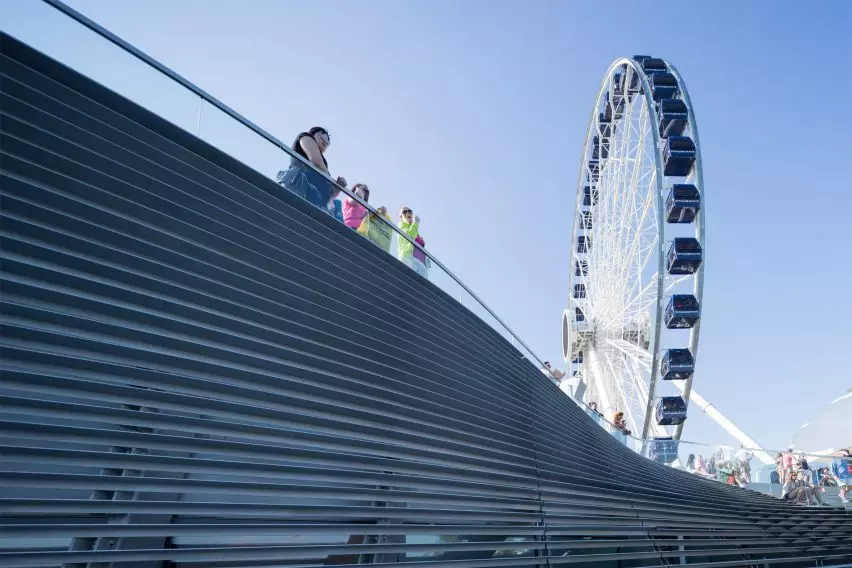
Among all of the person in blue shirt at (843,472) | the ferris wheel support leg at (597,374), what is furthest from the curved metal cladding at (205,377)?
the ferris wheel support leg at (597,374)

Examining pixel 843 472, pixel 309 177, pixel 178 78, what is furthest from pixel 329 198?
pixel 843 472

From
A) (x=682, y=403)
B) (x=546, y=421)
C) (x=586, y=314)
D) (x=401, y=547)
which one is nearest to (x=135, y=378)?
(x=401, y=547)

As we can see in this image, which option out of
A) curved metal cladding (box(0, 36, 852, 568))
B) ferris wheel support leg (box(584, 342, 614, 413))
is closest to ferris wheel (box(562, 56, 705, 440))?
ferris wheel support leg (box(584, 342, 614, 413))

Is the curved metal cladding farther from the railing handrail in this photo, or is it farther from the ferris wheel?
the ferris wheel

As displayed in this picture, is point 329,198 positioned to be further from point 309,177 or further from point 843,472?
point 843,472

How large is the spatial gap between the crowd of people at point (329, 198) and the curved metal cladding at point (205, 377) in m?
0.17

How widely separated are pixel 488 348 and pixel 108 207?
150 inches

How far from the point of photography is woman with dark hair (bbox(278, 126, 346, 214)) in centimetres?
386

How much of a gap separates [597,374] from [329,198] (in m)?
18.3

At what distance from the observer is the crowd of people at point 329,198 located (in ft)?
12.9

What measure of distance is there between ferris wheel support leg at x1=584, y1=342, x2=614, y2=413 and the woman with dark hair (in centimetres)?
1691

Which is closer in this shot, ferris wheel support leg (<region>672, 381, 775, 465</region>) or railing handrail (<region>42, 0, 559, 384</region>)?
railing handrail (<region>42, 0, 559, 384</region>)

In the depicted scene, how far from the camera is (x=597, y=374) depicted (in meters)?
20.5

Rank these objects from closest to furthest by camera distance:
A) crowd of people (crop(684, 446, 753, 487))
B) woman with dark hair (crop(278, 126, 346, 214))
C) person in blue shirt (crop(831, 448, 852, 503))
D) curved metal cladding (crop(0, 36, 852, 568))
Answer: curved metal cladding (crop(0, 36, 852, 568)) → woman with dark hair (crop(278, 126, 346, 214)) → crowd of people (crop(684, 446, 753, 487)) → person in blue shirt (crop(831, 448, 852, 503))
